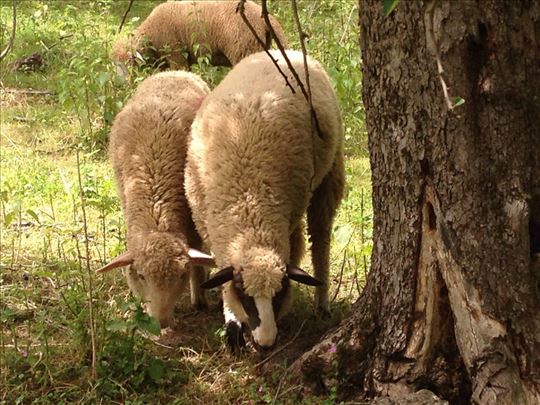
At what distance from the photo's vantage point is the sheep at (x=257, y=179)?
4.04 m

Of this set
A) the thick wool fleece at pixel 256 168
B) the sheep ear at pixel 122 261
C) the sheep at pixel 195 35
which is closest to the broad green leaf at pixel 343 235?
the thick wool fleece at pixel 256 168

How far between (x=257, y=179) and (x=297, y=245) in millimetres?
896

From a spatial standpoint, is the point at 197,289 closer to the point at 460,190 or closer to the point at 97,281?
the point at 97,281

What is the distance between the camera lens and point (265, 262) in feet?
13.1

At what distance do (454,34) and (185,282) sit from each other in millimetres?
2264

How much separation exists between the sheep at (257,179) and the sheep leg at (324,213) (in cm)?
11

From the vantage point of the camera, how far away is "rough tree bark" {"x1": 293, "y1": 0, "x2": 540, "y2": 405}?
3074 millimetres

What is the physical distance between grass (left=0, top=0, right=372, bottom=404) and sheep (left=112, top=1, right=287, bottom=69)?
1.49ft

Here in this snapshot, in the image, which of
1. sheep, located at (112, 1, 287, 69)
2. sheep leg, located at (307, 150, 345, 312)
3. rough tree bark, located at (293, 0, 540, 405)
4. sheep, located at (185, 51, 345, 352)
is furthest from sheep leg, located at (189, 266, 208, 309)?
sheep, located at (112, 1, 287, 69)

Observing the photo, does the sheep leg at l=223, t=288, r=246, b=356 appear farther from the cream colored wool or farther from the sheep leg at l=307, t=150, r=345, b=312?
the sheep leg at l=307, t=150, r=345, b=312

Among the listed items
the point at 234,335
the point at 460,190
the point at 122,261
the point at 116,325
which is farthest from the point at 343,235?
the point at 460,190

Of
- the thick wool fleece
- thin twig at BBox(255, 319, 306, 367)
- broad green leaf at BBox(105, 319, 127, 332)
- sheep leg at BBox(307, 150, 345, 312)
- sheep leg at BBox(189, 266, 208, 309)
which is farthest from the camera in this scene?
sheep leg at BBox(189, 266, 208, 309)

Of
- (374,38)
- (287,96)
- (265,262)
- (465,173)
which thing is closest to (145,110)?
(287,96)

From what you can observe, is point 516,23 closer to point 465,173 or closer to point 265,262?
point 465,173
